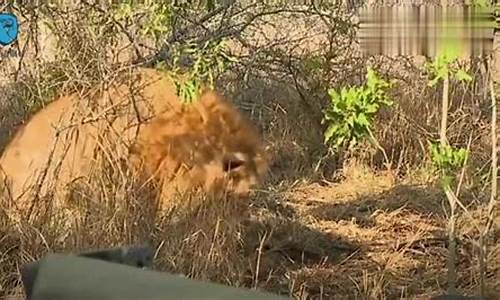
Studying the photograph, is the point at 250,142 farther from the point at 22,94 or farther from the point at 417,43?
the point at 417,43

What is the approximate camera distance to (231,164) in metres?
5.00

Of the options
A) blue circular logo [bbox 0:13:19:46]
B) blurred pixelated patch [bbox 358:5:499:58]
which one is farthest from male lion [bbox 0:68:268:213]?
blurred pixelated patch [bbox 358:5:499:58]

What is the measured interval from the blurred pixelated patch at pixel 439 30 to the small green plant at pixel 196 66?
3.02 feet

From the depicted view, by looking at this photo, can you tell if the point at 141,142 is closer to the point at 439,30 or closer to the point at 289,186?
the point at 289,186

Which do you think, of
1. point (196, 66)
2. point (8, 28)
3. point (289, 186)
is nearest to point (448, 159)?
point (196, 66)

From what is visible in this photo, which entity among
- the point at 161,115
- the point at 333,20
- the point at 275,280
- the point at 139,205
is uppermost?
the point at 333,20

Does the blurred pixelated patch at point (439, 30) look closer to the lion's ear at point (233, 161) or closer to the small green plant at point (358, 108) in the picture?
the small green plant at point (358, 108)

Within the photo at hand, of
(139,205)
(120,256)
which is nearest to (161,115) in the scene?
(139,205)

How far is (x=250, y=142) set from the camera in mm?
5211

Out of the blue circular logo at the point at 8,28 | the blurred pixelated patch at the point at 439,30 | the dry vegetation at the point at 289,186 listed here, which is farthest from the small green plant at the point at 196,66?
the blurred pixelated patch at the point at 439,30

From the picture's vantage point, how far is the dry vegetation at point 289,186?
13.8ft

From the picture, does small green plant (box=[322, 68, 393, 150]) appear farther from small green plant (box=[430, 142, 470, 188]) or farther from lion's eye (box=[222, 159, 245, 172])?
lion's eye (box=[222, 159, 245, 172])

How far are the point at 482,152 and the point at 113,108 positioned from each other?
7.78 ft

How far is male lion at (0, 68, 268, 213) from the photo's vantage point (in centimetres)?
451
